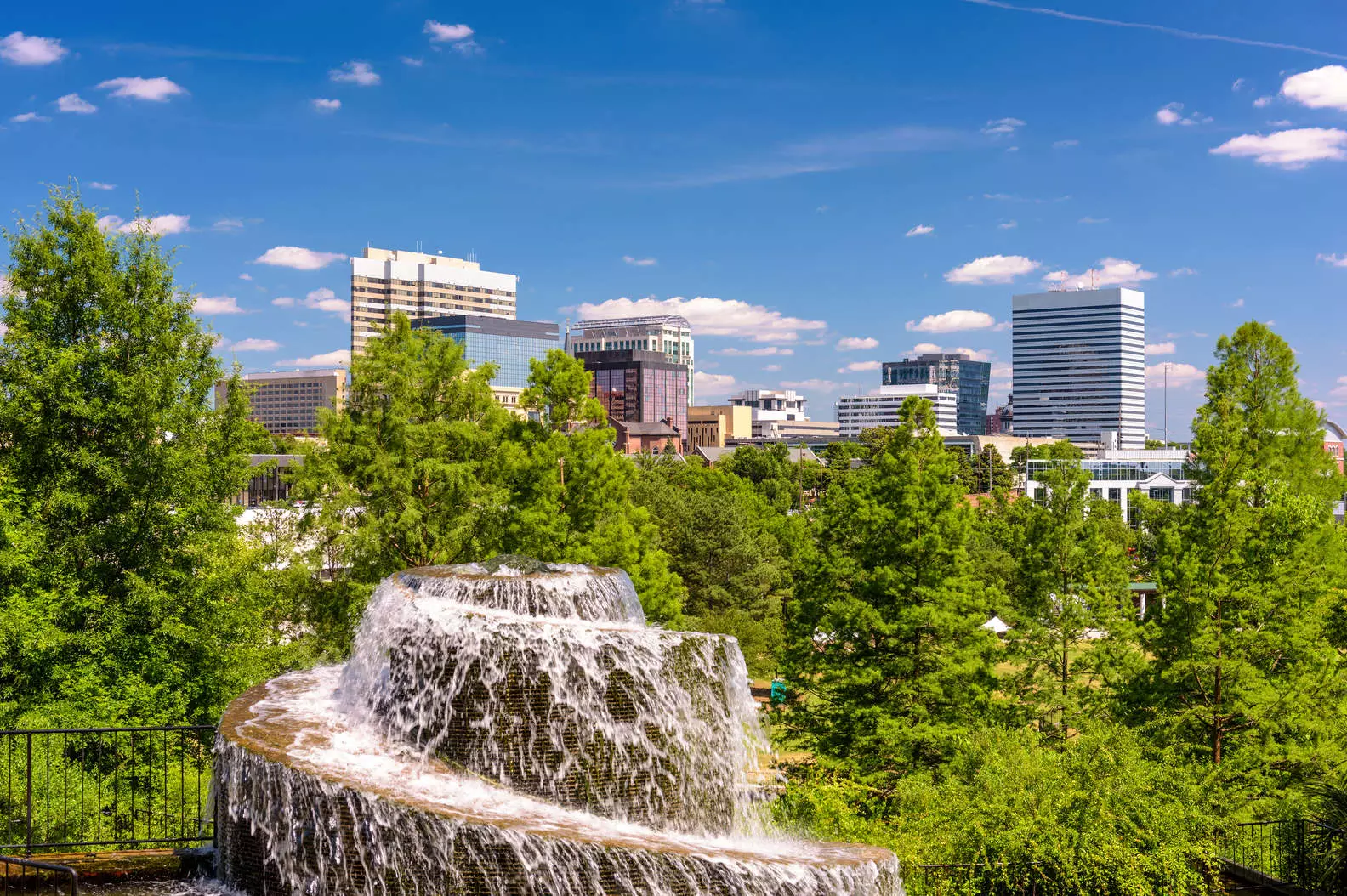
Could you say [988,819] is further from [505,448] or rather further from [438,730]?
[505,448]

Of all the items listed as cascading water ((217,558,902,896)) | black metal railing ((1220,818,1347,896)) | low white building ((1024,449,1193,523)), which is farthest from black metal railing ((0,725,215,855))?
low white building ((1024,449,1193,523))

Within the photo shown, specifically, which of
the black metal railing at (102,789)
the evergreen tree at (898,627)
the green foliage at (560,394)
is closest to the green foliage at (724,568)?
the green foliage at (560,394)

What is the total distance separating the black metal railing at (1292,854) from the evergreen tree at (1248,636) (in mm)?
1283

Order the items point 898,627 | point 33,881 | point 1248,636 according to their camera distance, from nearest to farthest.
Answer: point 33,881, point 1248,636, point 898,627

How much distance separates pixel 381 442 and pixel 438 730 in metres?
16.7

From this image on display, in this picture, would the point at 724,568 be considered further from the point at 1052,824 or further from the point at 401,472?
the point at 1052,824

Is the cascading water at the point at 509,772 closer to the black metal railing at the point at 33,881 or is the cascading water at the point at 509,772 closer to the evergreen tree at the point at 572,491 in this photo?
the black metal railing at the point at 33,881

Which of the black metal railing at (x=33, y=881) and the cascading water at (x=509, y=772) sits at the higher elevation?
the cascading water at (x=509, y=772)

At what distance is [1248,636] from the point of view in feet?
59.7

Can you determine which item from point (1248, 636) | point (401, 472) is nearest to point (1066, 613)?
point (1248, 636)

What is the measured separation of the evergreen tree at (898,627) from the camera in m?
20.1

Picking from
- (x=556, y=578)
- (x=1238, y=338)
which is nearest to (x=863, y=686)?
(x=556, y=578)

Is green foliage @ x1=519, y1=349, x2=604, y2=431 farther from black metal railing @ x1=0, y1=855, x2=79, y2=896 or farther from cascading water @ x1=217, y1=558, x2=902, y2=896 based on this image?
black metal railing @ x1=0, y1=855, x2=79, y2=896

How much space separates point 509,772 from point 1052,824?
7.12 meters
